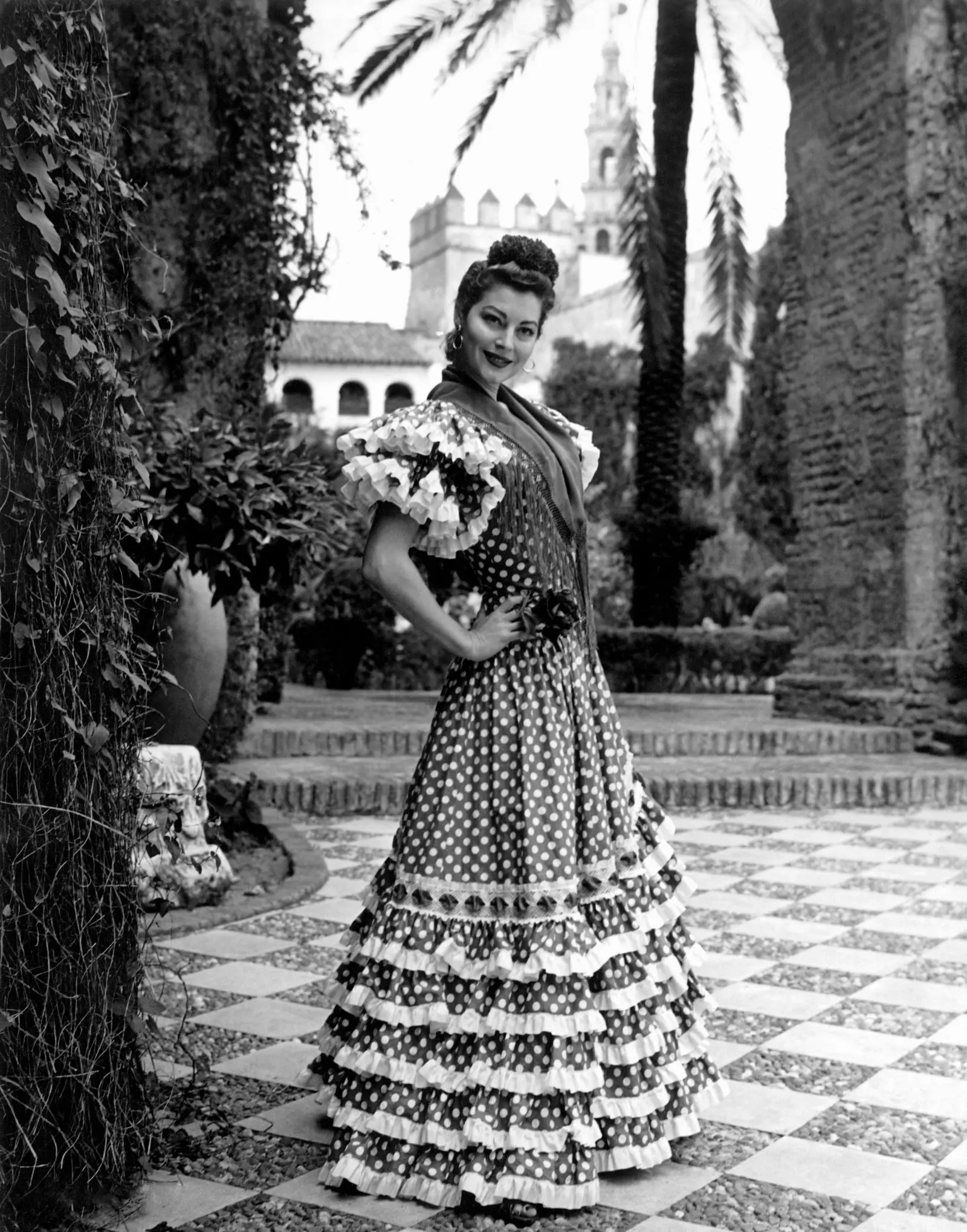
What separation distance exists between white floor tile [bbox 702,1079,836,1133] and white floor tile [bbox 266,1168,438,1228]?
72 centimetres

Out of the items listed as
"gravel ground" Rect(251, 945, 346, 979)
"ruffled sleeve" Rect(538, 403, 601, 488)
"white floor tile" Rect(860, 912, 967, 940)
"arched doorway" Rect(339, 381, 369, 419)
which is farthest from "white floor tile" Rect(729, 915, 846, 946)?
"arched doorway" Rect(339, 381, 369, 419)

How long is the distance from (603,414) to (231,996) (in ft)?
102

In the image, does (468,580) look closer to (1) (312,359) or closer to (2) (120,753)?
(2) (120,753)

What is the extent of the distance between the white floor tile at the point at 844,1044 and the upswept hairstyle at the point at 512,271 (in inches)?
72.7

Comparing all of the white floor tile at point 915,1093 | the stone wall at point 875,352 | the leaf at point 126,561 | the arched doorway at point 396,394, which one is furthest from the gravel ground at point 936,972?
the arched doorway at point 396,394

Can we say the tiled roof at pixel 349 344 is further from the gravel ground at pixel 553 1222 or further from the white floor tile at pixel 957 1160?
the gravel ground at pixel 553 1222

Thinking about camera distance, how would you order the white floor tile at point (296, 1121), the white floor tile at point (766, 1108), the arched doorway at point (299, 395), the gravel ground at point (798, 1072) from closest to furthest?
the white floor tile at point (296, 1121) < the white floor tile at point (766, 1108) < the gravel ground at point (798, 1072) < the arched doorway at point (299, 395)

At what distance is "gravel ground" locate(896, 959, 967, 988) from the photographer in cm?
398

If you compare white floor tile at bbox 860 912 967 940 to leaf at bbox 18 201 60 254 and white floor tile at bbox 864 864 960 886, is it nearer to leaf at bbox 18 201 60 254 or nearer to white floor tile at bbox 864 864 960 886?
white floor tile at bbox 864 864 960 886

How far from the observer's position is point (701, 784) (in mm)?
7383

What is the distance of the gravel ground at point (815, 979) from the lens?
3883mm

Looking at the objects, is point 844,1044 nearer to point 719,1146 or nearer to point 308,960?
point 719,1146

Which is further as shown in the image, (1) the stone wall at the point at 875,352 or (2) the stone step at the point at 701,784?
(1) the stone wall at the point at 875,352

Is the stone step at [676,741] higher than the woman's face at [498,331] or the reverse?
the reverse
